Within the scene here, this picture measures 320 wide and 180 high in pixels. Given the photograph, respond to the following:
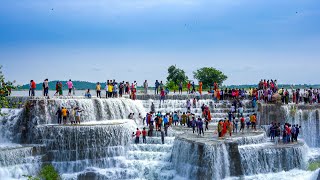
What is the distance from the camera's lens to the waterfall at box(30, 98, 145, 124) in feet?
102

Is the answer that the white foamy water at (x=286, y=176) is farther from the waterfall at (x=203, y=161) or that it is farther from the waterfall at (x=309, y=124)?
the waterfall at (x=309, y=124)

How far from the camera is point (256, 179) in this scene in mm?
26812

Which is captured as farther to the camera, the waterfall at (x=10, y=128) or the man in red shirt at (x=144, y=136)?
the waterfall at (x=10, y=128)

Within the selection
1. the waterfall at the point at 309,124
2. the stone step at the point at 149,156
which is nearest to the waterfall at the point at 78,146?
the stone step at the point at 149,156

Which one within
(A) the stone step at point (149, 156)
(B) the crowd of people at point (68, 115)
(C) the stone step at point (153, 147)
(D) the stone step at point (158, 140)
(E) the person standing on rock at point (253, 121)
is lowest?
(A) the stone step at point (149, 156)

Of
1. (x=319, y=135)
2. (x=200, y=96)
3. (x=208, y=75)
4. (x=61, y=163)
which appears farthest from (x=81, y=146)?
(x=208, y=75)

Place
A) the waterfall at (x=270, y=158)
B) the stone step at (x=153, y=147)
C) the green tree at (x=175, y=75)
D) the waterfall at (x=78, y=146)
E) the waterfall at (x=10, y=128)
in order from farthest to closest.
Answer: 1. the green tree at (x=175, y=75)
2. the waterfall at (x=10, y=128)
3. the stone step at (x=153, y=147)
4. the waterfall at (x=78, y=146)
5. the waterfall at (x=270, y=158)

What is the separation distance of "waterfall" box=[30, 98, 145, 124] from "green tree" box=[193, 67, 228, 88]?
31.5 metres

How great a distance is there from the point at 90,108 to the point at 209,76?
3676cm

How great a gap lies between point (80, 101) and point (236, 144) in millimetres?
11651

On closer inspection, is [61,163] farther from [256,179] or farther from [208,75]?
[208,75]

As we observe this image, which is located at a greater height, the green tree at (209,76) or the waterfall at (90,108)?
the green tree at (209,76)

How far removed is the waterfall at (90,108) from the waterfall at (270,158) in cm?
1049

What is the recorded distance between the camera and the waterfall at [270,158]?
27.5 meters
